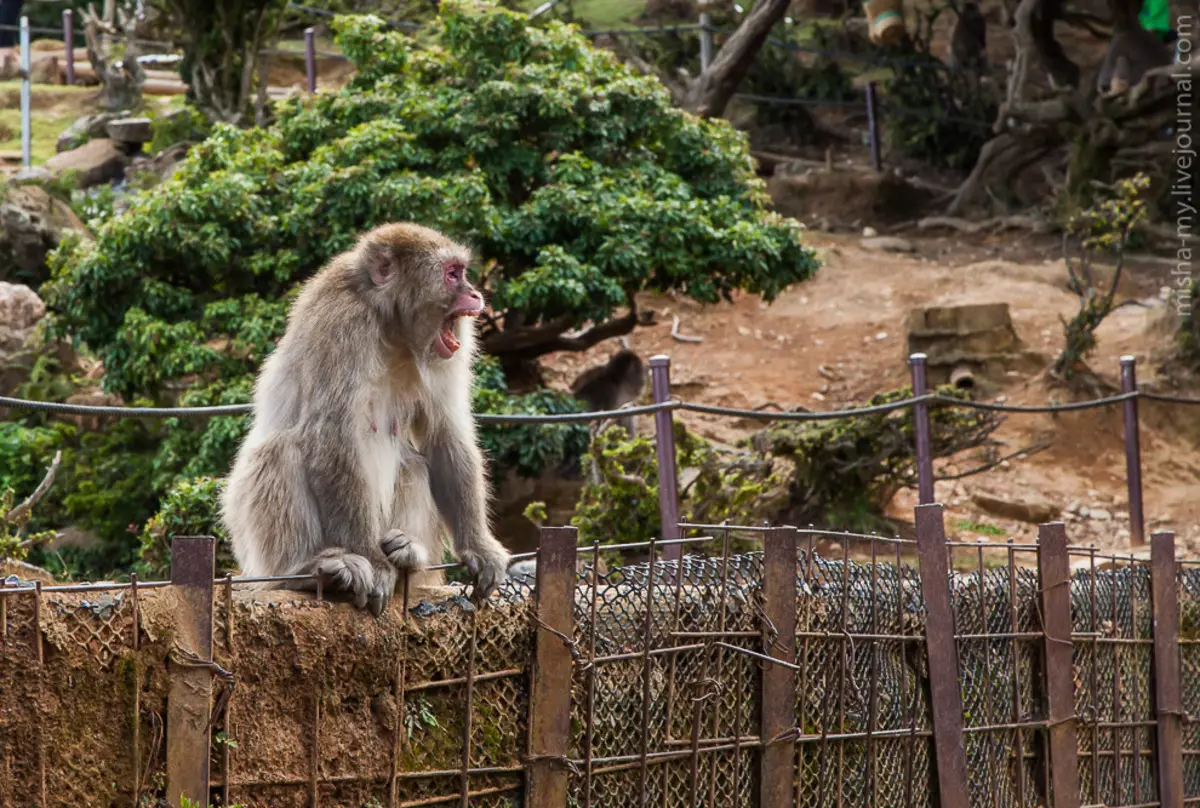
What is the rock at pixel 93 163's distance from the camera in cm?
1648

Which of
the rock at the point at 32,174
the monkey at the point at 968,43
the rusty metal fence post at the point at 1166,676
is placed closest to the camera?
the rusty metal fence post at the point at 1166,676

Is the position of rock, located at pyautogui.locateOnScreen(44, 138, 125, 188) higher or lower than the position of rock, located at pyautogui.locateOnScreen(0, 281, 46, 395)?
higher

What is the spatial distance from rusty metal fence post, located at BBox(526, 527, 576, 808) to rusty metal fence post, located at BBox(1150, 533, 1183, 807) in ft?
9.36

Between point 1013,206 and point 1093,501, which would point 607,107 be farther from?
point 1013,206

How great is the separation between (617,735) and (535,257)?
21.2ft

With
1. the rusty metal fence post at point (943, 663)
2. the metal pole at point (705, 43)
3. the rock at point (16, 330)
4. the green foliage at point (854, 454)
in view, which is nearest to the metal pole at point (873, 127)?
the metal pole at point (705, 43)

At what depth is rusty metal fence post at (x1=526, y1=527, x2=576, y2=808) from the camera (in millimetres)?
3881

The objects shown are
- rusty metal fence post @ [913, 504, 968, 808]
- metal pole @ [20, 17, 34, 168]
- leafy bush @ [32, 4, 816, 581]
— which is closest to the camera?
rusty metal fence post @ [913, 504, 968, 808]

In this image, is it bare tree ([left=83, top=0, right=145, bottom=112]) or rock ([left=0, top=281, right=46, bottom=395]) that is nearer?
rock ([left=0, top=281, right=46, bottom=395])

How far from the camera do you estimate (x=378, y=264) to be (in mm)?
4574

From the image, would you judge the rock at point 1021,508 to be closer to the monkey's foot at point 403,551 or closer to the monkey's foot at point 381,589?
the monkey's foot at point 403,551

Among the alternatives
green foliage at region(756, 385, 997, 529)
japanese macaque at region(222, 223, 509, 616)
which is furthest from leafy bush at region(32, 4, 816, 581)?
japanese macaque at region(222, 223, 509, 616)

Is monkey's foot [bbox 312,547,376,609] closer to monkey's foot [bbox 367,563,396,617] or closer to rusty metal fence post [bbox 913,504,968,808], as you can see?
monkey's foot [bbox 367,563,396,617]

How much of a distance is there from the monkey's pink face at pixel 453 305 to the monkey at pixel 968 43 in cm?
1494
